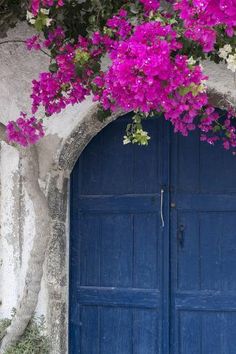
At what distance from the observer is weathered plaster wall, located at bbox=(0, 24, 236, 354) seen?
4.36 metres

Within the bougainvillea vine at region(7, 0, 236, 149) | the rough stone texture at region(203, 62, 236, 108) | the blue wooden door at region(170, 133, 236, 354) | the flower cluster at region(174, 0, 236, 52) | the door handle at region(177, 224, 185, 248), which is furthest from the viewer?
the door handle at region(177, 224, 185, 248)

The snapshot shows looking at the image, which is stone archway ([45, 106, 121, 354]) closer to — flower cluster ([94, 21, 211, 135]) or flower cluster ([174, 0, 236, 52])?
flower cluster ([94, 21, 211, 135])

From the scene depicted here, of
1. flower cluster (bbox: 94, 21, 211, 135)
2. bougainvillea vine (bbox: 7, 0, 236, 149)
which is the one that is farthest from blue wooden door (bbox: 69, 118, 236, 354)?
flower cluster (bbox: 94, 21, 211, 135)

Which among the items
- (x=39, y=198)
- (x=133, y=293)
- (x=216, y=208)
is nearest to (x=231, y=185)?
(x=216, y=208)

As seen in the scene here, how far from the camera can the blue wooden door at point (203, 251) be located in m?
4.16

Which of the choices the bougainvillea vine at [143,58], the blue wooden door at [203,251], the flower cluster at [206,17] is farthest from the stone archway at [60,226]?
the flower cluster at [206,17]

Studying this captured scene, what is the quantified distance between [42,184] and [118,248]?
27.3 inches

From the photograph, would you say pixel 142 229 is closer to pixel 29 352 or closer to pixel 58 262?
pixel 58 262

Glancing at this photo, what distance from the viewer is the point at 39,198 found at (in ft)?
13.9

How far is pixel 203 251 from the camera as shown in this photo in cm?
424

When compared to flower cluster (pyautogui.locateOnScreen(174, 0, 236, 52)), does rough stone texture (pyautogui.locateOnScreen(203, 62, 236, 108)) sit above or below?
above

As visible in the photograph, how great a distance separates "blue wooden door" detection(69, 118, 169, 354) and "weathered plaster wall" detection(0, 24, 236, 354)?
132 mm

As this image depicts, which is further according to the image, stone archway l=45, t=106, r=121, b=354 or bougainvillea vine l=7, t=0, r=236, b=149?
stone archway l=45, t=106, r=121, b=354

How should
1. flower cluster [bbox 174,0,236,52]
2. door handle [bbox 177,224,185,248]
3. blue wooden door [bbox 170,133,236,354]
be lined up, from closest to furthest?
flower cluster [bbox 174,0,236,52] < blue wooden door [bbox 170,133,236,354] < door handle [bbox 177,224,185,248]
